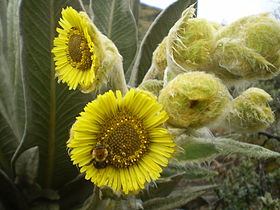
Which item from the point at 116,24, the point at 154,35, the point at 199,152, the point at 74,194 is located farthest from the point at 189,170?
the point at 116,24

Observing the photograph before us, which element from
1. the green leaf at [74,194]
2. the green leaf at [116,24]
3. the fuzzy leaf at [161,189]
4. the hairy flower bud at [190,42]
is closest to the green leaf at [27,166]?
the green leaf at [74,194]

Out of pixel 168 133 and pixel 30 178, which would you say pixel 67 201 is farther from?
pixel 168 133

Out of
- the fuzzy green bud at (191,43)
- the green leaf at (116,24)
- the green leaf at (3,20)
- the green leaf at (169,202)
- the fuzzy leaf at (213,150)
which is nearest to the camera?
the fuzzy green bud at (191,43)

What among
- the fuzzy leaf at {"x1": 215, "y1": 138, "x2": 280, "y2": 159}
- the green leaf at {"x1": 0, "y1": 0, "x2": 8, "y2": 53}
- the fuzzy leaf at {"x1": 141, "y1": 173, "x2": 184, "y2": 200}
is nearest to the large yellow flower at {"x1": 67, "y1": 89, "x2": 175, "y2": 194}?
the fuzzy leaf at {"x1": 215, "y1": 138, "x2": 280, "y2": 159}

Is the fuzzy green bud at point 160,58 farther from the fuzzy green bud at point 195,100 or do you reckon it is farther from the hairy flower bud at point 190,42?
the fuzzy green bud at point 195,100

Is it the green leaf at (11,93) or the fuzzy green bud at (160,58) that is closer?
the fuzzy green bud at (160,58)

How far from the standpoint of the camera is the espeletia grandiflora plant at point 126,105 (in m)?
0.84

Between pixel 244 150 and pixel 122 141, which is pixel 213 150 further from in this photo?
pixel 122 141

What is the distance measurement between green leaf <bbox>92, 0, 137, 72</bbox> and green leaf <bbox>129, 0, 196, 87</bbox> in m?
0.16

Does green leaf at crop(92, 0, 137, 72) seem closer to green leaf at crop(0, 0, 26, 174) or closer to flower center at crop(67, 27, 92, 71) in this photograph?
green leaf at crop(0, 0, 26, 174)

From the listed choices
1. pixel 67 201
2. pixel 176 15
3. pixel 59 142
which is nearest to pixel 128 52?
pixel 176 15

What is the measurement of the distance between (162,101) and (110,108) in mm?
112

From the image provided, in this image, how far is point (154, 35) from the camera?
1469mm

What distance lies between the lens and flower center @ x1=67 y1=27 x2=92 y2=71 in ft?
3.05
